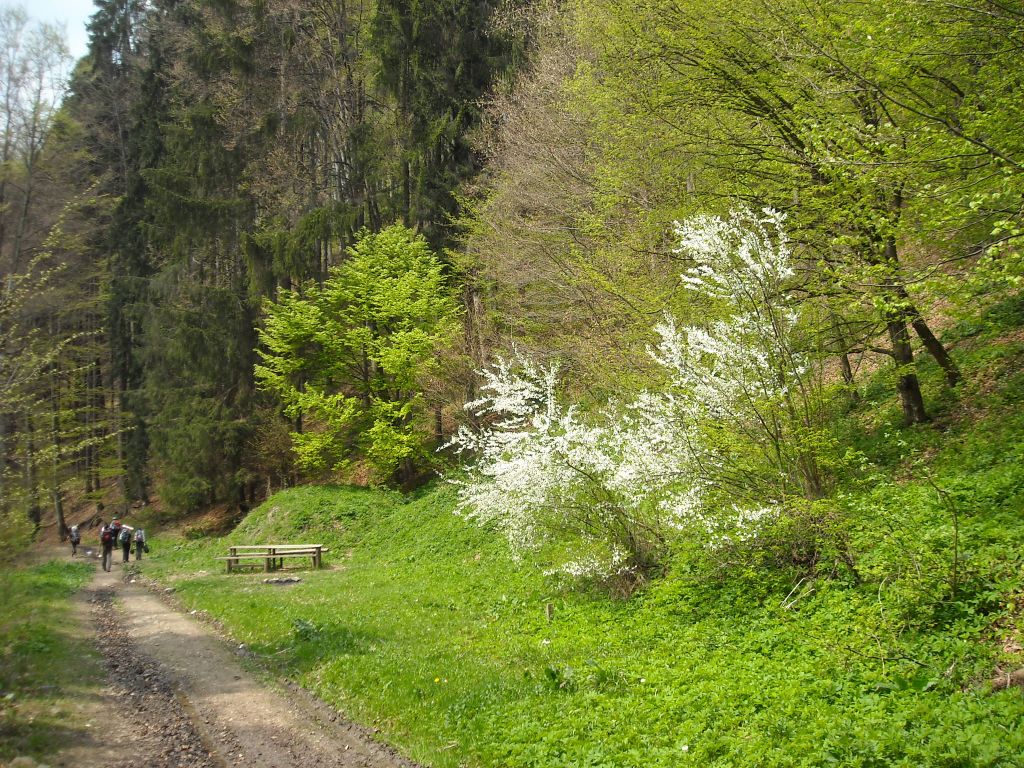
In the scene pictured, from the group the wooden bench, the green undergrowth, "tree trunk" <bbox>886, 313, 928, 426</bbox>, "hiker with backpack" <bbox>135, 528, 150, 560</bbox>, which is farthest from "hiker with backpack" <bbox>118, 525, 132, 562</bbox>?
"tree trunk" <bbox>886, 313, 928, 426</bbox>

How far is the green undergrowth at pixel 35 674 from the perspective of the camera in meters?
6.08

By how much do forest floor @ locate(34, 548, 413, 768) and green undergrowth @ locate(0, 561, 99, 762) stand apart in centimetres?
19

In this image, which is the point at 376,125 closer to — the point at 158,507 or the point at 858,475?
the point at 158,507

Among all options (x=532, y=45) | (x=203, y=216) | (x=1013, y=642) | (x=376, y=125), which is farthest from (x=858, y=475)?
(x=203, y=216)

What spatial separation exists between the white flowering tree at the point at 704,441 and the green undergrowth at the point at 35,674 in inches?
225

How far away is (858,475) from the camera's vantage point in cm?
853

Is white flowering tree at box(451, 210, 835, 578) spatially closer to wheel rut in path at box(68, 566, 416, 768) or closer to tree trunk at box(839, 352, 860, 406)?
tree trunk at box(839, 352, 860, 406)

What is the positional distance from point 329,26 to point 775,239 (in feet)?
93.7

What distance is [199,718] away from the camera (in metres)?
7.02

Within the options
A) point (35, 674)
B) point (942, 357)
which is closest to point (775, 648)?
point (942, 357)

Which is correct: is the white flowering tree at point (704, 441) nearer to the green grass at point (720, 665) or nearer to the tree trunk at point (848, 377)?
the tree trunk at point (848, 377)

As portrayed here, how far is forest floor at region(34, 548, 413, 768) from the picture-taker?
19.7ft

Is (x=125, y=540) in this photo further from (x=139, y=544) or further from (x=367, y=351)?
(x=367, y=351)

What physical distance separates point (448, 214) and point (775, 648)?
20.9 m
